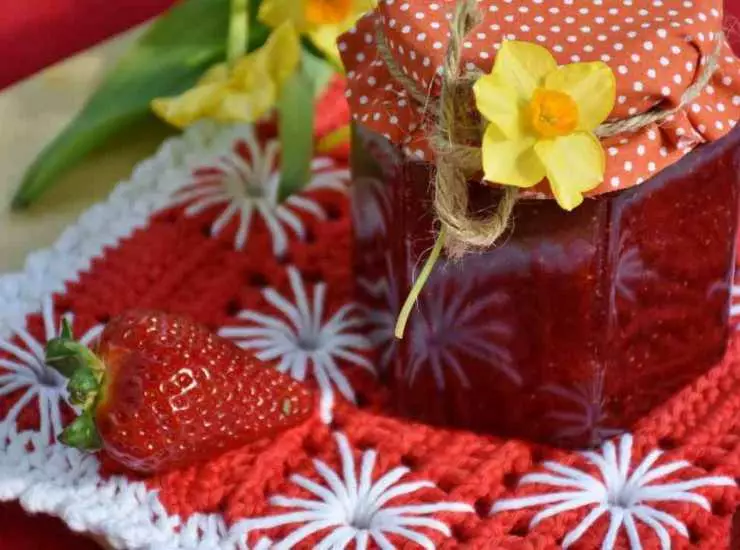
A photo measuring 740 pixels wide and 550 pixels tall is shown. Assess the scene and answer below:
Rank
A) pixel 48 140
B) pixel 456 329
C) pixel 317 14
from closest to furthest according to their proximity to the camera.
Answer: pixel 456 329
pixel 317 14
pixel 48 140

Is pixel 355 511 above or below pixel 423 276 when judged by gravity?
below

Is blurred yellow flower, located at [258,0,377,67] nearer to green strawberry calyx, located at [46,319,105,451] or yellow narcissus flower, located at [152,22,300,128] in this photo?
yellow narcissus flower, located at [152,22,300,128]

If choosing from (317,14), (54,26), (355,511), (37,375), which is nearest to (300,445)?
(355,511)

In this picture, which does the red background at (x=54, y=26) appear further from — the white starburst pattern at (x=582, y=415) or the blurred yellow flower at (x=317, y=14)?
the white starburst pattern at (x=582, y=415)

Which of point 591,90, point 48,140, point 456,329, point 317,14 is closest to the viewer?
point 591,90

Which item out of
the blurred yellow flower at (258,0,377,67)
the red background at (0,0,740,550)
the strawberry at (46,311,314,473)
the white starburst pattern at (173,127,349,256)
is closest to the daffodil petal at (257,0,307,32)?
the blurred yellow flower at (258,0,377,67)

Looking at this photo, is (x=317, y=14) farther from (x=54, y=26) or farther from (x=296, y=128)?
(x=54, y=26)
